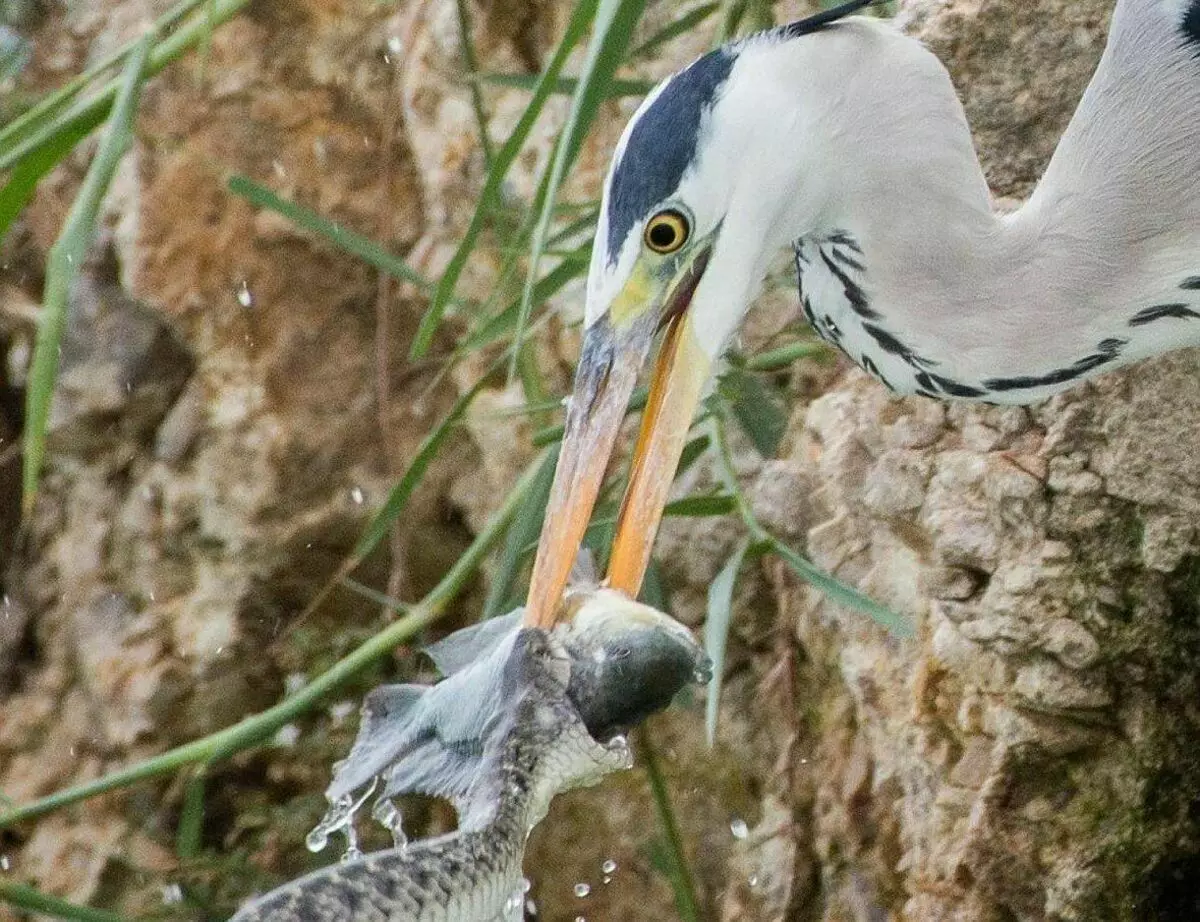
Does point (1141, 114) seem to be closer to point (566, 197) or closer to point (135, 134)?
point (566, 197)

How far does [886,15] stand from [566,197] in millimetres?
608

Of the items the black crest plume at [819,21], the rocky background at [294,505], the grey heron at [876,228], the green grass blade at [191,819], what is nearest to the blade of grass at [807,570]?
the rocky background at [294,505]

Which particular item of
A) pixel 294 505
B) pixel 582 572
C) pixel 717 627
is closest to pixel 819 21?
pixel 582 572

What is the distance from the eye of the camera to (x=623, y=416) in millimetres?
1196

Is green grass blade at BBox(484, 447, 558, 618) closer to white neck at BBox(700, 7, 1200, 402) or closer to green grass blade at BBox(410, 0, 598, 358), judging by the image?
green grass blade at BBox(410, 0, 598, 358)

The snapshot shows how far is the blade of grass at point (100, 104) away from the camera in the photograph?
1615 millimetres

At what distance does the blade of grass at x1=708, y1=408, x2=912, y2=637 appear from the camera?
1445 mm

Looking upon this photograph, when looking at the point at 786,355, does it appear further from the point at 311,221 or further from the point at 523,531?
the point at 311,221

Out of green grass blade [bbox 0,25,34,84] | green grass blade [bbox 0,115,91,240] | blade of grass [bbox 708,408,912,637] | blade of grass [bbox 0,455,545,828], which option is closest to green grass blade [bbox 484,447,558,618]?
blade of grass [bbox 0,455,545,828]

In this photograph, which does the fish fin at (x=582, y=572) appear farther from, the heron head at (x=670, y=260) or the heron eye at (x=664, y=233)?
the heron eye at (x=664, y=233)

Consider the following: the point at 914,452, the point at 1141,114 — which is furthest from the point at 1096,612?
the point at 1141,114

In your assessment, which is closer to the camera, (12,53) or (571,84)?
(571,84)

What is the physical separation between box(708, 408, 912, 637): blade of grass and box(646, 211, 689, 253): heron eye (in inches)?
15.9

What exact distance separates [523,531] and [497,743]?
28.0 inches
